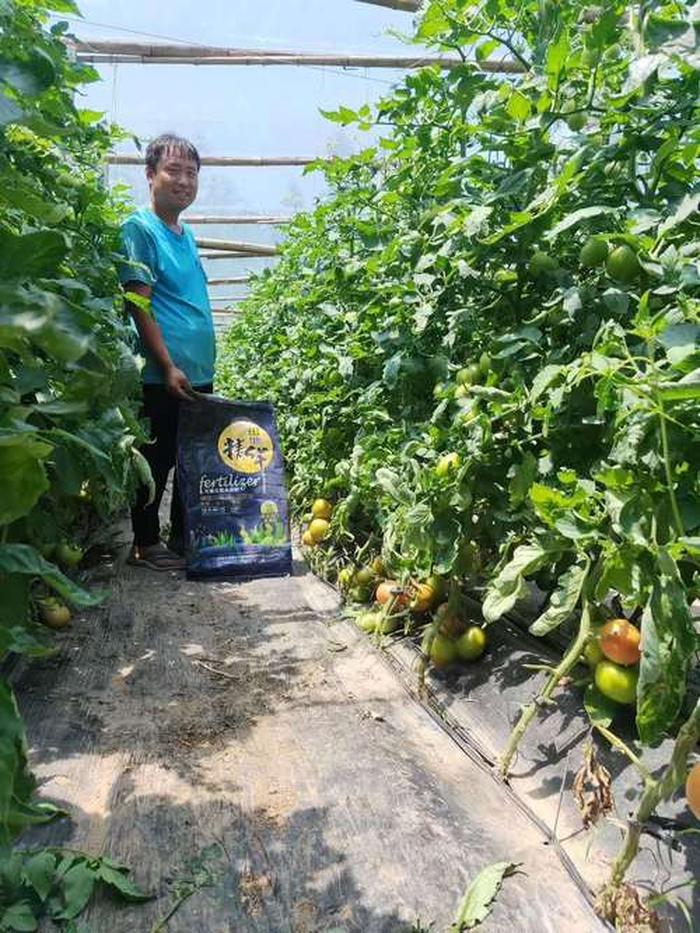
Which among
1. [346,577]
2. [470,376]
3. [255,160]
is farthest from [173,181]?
[255,160]

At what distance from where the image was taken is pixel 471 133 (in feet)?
6.02

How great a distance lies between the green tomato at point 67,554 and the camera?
2.51m

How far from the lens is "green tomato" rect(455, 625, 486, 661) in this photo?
2016mm

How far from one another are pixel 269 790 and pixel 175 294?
225 cm

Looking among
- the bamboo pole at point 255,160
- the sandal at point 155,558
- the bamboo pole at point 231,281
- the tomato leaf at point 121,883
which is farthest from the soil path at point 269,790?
the bamboo pole at point 231,281

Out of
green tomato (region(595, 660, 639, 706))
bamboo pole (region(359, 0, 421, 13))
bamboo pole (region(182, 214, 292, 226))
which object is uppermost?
bamboo pole (region(359, 0, 421, 13))

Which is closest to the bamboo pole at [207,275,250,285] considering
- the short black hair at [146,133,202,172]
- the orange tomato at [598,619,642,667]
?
the short black hair at [146,133,202,172]

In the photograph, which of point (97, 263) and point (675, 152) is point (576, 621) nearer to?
point (675, 152)

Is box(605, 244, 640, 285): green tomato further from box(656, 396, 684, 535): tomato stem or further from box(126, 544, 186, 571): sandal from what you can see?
box(126, 544, 186, 571): sandal

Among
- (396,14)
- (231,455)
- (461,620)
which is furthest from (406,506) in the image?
(396,14)

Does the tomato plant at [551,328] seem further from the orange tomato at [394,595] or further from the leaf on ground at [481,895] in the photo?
the leaf on ground at [481,895]

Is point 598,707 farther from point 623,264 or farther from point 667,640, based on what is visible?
point 623,264

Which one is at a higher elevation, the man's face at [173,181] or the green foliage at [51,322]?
the man's face at [173,181]

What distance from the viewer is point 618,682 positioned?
144 cm
